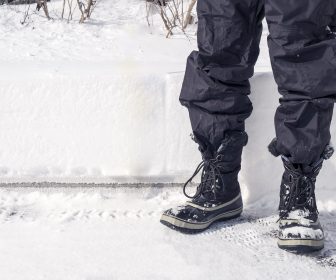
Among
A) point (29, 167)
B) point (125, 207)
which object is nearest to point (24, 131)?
point (29, 167)

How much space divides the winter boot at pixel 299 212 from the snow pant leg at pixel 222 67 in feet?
0.78

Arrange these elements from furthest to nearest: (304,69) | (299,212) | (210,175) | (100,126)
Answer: (100,126), (210,175), (299,212), (304,69)

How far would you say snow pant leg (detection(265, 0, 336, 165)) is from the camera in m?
1.65

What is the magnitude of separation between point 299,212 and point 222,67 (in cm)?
52

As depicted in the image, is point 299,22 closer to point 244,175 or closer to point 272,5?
point 272,5

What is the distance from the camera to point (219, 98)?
6.08 ft

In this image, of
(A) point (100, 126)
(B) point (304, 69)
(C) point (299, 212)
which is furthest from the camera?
(A) point (100, 126)

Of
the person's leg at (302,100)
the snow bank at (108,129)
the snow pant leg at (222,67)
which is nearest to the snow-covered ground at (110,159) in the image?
the snow bank at (108,129)

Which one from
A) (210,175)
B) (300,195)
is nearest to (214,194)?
(210,175)

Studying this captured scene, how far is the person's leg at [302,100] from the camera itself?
5.42ft

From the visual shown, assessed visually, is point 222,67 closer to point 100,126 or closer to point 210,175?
point 210,175

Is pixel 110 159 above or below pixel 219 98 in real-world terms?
below

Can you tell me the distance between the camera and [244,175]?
7.09 feet

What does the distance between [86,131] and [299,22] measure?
92 centimetres
